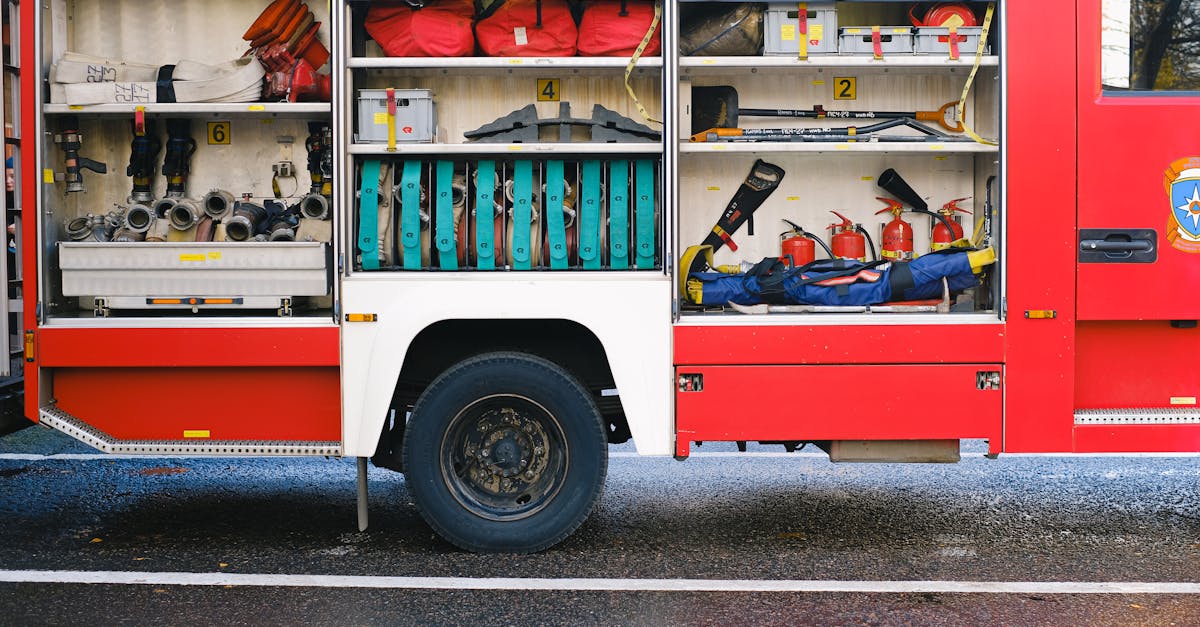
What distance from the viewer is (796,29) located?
18.4 feet

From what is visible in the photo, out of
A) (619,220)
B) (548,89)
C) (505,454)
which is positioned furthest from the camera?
(548,89)

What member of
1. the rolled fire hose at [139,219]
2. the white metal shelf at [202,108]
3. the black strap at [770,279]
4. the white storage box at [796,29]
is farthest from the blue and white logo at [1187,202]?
the rolled fire hose at [139,219]

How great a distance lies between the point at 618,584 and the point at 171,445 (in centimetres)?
228

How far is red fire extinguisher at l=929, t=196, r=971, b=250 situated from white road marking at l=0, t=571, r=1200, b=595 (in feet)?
6.55

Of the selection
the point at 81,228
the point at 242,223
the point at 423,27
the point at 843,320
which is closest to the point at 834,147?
the point at 843,320

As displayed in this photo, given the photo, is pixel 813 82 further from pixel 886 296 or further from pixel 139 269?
pixel 139 269

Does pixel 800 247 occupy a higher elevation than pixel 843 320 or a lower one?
higher

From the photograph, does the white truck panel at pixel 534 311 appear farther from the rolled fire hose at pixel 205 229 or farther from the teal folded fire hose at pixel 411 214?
the rolled fire hose at pixel 205 229

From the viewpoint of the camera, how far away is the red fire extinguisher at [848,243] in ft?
20.4

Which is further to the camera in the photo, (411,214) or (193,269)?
(411,214)

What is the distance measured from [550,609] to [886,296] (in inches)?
91.0

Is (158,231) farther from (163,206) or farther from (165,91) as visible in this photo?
(165,91)

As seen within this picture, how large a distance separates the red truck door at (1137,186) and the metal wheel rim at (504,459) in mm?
2513

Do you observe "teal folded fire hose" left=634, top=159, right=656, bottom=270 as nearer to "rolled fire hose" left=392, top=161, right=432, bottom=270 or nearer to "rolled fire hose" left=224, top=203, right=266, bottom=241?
"rolled fire hose" left=392, top=161, right=432, bottom=270
